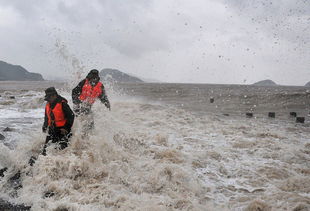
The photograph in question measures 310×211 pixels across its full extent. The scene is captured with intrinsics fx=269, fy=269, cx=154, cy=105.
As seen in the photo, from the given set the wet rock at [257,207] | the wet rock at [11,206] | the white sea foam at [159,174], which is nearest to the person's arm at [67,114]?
the white sea foam at [159,174]

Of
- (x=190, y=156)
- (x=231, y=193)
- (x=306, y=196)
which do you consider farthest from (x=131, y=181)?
(x=306, y=196)

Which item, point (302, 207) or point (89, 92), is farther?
point (89, 92)

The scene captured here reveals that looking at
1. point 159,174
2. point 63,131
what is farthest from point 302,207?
point 63,131

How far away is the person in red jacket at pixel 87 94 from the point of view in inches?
296

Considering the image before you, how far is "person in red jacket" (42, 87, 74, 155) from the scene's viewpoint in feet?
19.3

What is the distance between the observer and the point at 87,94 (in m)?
7.65

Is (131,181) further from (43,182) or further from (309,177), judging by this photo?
(309,177)

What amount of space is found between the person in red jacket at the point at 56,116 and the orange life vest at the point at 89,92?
160cm

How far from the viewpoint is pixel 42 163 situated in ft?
18.2

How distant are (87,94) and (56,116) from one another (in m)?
1.83

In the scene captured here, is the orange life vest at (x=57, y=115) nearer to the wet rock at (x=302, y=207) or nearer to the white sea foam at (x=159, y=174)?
the white sea foam at (x=159, y=174)

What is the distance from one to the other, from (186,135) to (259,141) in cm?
267

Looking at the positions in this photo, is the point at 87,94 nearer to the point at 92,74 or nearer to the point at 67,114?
the point at 92,74

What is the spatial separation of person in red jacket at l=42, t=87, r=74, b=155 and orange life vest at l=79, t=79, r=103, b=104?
1604 mm
